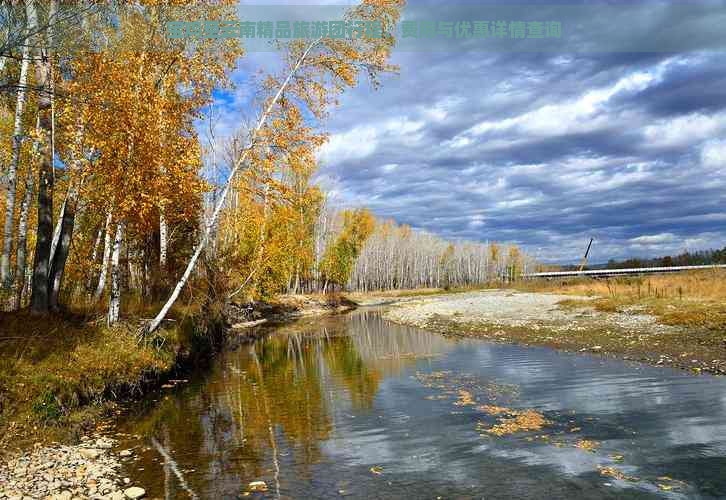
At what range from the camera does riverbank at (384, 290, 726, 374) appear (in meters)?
19.4

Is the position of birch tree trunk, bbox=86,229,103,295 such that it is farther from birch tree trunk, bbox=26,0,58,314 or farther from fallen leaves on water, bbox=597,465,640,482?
fallen leaves on water, bbox=597,465,640,482

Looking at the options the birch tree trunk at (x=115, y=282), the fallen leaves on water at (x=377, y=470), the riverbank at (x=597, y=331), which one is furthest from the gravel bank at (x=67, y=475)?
the riverbank at (x=597, y=331)

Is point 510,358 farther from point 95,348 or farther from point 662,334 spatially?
point 95,348

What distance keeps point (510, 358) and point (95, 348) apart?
1577 cm

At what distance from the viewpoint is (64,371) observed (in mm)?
13047

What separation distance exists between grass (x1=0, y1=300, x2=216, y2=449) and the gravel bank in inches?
42.5

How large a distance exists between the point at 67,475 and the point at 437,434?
24.6ft

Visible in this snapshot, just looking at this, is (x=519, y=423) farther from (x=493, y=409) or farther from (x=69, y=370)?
(x=69, y=370)

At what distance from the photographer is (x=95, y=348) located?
14.7m

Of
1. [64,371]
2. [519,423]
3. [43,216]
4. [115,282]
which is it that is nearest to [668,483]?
[519,423]

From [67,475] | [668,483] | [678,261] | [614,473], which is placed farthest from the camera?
[678,261]

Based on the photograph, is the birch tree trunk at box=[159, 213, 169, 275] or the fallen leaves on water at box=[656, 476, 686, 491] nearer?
the fallen leaves on water at box=[656, 476, 686, 491]

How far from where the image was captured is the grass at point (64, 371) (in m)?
11.5

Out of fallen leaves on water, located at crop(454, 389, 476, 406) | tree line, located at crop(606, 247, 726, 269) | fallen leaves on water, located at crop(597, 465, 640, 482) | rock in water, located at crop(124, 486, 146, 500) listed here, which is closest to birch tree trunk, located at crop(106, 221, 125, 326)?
rock in water, located at crop(124, 486, 146, 500)
